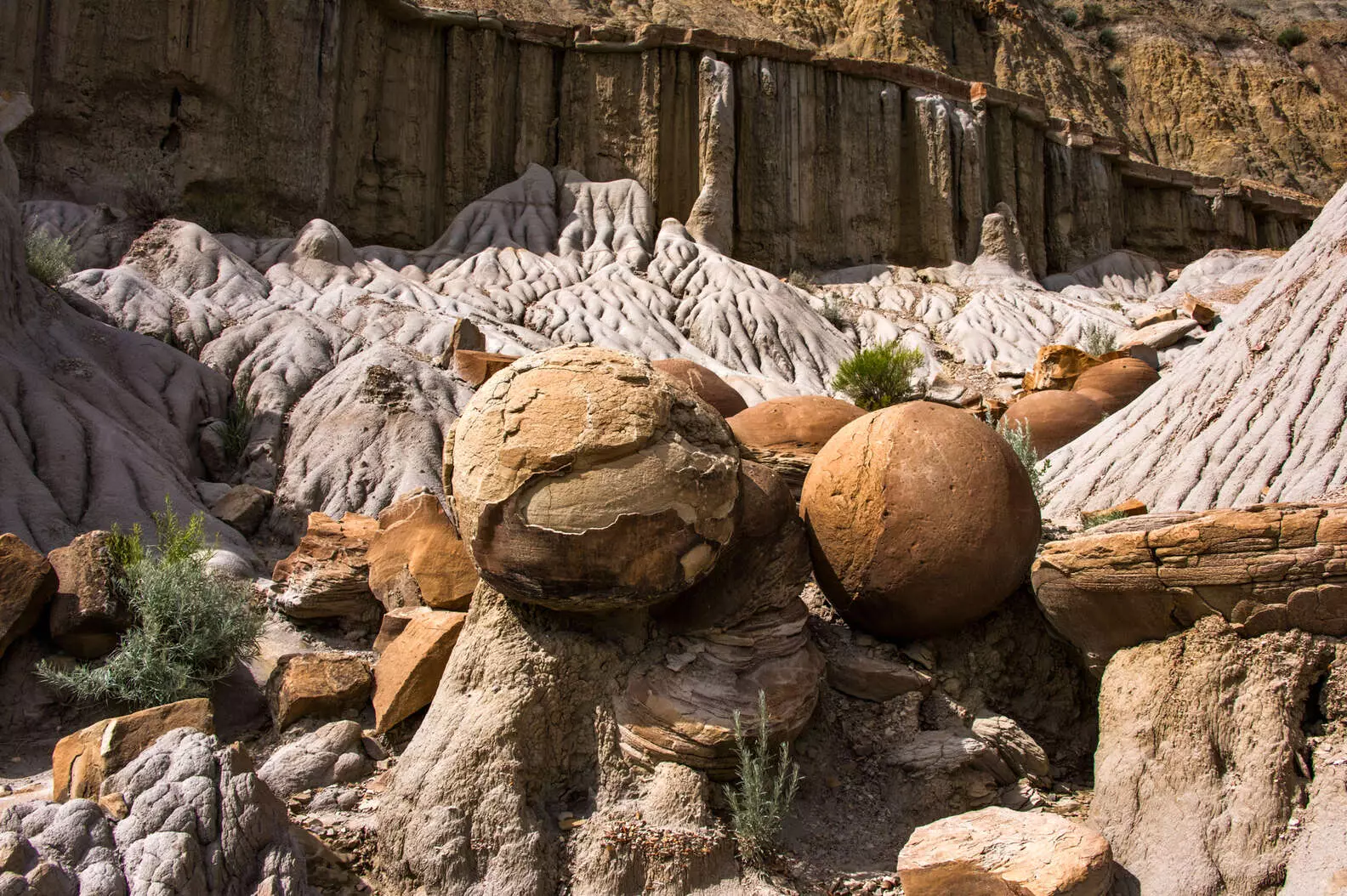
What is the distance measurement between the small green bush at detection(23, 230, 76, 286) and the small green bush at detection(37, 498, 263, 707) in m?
5.88

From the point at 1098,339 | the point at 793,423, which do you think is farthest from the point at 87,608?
the point at 1098,339

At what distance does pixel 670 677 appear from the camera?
462 centimetres

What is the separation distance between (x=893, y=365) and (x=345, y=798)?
930 cm

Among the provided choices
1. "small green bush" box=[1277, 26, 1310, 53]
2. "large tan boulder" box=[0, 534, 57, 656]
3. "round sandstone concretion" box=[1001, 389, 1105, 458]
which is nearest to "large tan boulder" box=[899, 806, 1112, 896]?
"large tan boulder" box=[0, 534, 57, 656]

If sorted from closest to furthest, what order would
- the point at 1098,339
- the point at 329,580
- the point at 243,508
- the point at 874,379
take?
the point at 329,580 < the point at 243,508 < the point at 874,379 < the point at 1098,339

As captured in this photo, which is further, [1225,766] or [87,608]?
[87,608]

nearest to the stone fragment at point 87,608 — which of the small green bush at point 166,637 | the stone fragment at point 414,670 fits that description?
the small green bush at point 166,637

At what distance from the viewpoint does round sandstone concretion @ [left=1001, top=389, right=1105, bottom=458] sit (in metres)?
9.66

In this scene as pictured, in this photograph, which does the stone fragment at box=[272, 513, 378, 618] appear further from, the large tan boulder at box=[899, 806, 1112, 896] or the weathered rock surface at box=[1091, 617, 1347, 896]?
the weathered rock surface at box=[1091, 617, 1347, 896]

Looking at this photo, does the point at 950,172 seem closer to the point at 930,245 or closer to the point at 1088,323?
the point at 930,245

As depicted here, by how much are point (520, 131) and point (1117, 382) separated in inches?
640

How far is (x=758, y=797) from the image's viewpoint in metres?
4.29

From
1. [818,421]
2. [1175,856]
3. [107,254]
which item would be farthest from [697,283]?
[1175,856]

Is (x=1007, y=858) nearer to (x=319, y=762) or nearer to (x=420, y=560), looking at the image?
(x=319, y=762)
